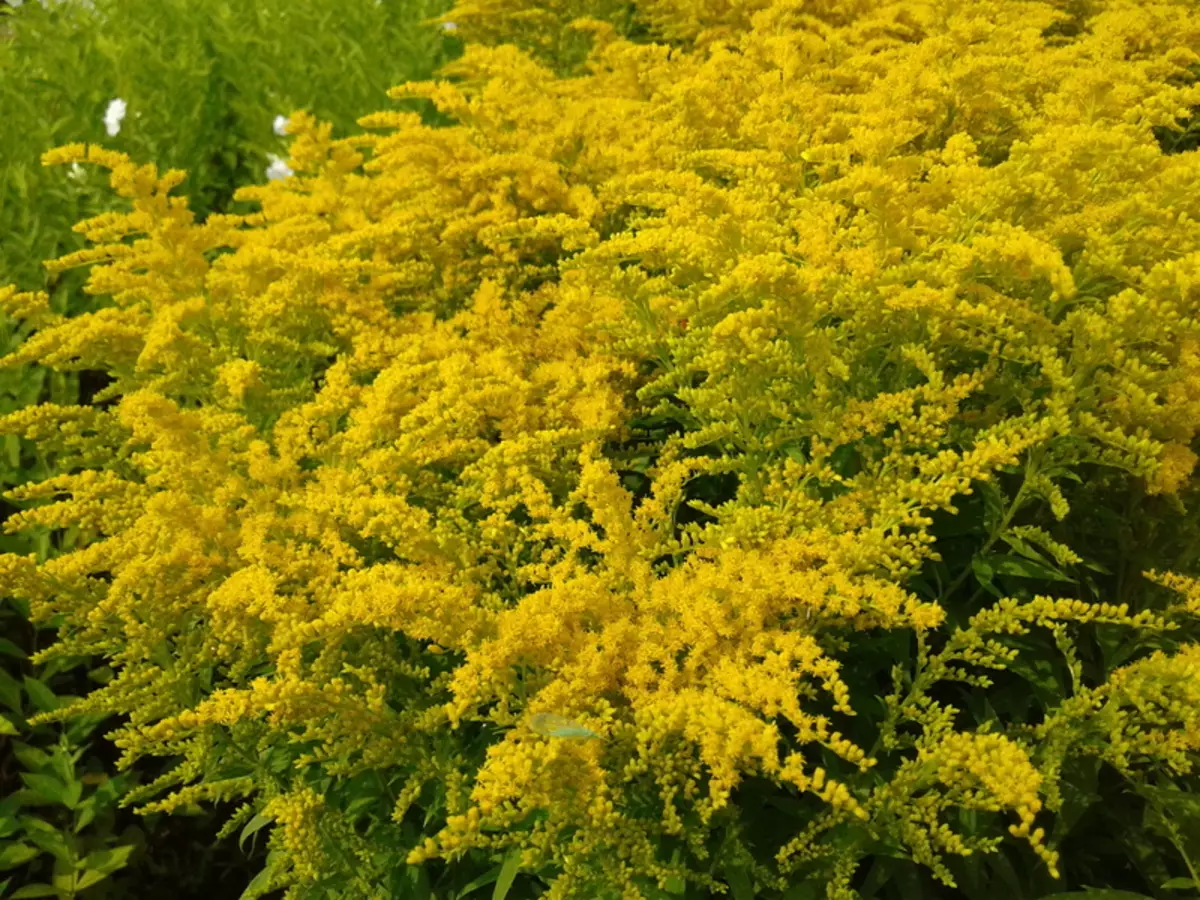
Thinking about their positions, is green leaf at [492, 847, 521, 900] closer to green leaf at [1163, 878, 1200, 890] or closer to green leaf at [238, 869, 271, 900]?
green leaf at [238, 869, 271, 900]

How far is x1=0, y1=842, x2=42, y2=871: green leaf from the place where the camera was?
2.54 meters

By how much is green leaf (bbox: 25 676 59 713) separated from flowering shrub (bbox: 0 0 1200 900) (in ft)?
2.11

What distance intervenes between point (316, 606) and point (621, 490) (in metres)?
0.72

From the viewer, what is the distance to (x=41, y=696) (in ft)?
8.86

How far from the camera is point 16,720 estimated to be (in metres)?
2.81

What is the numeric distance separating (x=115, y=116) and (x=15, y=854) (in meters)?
2.97

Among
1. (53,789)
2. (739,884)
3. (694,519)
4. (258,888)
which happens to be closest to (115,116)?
(53,789)

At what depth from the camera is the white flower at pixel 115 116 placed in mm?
3959

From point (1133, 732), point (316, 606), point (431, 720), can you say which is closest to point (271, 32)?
point (316, 606)

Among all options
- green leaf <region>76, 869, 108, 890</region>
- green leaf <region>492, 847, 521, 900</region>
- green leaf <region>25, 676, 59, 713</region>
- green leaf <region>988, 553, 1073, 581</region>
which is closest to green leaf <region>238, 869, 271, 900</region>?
green leaf <region>492, 847, 521, 900</region>

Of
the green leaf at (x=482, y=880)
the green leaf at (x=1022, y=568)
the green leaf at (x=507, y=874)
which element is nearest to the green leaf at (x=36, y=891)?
the green leaf at (x=482, y=880)

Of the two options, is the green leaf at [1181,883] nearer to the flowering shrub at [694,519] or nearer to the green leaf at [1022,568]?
the flowering shrub at [694,519]

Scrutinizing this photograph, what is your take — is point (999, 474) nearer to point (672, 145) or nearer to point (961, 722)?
point (961, 722)

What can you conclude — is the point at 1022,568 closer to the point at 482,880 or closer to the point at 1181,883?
the point at 1181,883
